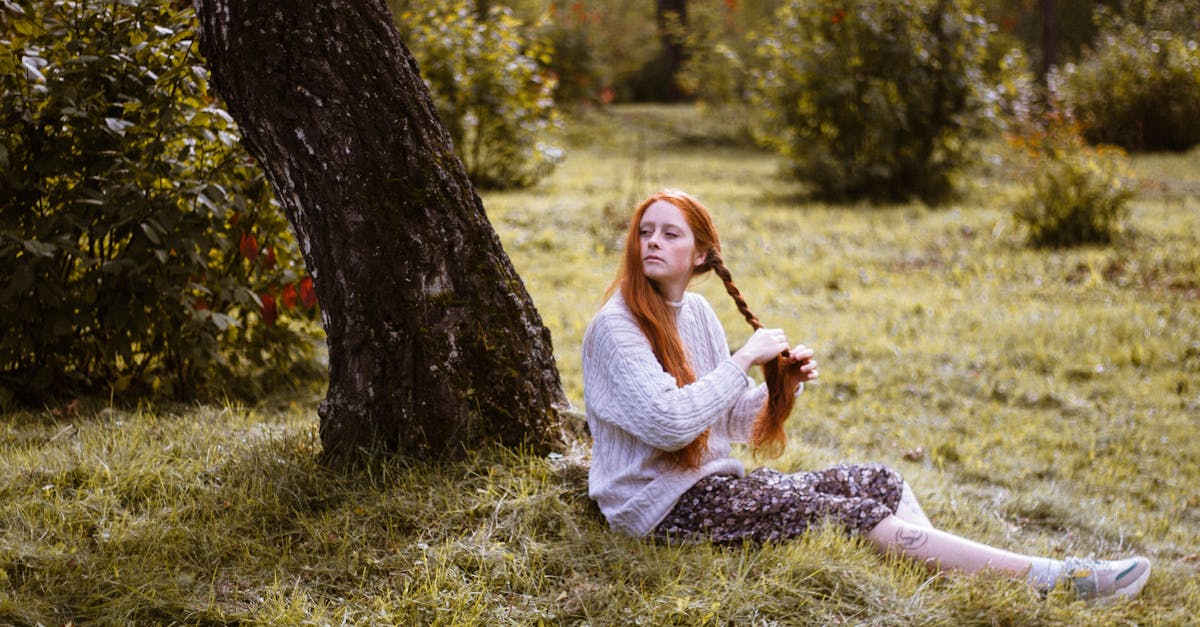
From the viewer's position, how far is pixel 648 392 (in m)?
2.80

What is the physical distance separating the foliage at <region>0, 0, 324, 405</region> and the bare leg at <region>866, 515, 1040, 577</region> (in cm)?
268

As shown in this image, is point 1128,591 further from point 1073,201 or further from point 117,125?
point 1073,201

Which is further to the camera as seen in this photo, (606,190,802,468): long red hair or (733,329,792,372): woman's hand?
(606,190,802,468): long red hair

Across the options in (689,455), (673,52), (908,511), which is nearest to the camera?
(689,455)

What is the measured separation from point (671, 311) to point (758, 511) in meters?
0.69

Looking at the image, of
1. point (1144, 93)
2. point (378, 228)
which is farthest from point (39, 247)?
point (1144, 93)

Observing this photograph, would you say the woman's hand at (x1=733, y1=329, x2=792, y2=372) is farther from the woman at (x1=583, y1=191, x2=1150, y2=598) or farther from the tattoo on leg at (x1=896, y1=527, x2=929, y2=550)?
the tattoo on leg at (x1=896, y1=527, x2=929, y2=550)

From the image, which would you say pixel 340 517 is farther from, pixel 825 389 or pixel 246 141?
pixel 825 389

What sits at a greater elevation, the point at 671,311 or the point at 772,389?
the point at 671,311

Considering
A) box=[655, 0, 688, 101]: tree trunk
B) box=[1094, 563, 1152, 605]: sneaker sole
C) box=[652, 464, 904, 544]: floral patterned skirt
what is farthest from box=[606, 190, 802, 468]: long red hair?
box=[655, 0, 688, 101]: tree trunk

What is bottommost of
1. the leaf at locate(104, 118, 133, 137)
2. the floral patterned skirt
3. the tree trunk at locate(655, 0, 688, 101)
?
the floral patterned skirt

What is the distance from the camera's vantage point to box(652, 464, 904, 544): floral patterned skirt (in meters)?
2.99

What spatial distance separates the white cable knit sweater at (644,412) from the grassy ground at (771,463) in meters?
0.15

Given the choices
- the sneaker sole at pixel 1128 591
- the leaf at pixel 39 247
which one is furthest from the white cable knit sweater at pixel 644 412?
the leaf at pixel 39 247
